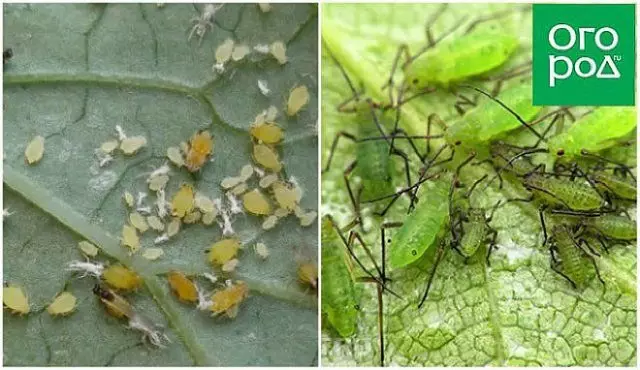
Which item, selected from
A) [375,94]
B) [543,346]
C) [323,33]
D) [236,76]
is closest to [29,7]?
[236,76]

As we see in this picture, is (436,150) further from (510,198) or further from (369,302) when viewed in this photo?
(369,302)

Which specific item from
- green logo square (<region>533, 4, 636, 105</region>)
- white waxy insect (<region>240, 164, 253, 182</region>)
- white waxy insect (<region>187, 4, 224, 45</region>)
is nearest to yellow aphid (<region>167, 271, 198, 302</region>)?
white waxy insect (<region>240, 164, 253, 182</region>)

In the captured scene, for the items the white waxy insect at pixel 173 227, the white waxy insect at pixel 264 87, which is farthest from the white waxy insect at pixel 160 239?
the white waxy insect at pixel 264 87

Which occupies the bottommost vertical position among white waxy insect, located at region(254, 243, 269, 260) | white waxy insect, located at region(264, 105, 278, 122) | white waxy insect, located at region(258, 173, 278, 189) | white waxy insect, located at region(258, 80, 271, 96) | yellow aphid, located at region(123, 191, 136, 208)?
white waxy insect, located at region(254, 243, 269, 260)

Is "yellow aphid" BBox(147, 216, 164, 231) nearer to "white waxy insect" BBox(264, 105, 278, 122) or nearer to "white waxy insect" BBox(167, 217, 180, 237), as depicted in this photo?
"white waxy insect" BBox(167, 217, 180, 237)

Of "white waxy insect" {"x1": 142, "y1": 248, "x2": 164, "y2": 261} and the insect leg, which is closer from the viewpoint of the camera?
"white waxy insect" {"x1": 142, "y1": 248, "x2": 164, "y2": 261}

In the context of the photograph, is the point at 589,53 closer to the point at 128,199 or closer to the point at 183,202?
the point at 183,202
